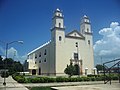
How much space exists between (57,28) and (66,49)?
6.71 m

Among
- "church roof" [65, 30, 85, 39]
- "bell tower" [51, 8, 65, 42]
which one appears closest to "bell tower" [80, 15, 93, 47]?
"church roof" [65, 30, 85, 39]

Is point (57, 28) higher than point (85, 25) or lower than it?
lower

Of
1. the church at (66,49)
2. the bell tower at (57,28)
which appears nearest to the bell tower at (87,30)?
the church at (66,49)

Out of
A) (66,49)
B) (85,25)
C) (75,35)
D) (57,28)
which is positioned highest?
(85,25)

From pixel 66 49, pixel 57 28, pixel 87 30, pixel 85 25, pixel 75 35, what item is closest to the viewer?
pixel 57 28

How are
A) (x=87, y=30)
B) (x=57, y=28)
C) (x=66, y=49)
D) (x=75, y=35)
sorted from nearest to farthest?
(x=57, y=28) < (x=66, y=49) < (x=75, y=35) < (x=87, y=30)

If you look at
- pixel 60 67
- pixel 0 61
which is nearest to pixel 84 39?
pixel 60 67

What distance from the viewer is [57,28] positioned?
55.7m

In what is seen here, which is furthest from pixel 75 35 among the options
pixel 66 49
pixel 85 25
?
pixel 66 49

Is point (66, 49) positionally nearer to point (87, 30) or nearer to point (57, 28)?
point (57, 28)

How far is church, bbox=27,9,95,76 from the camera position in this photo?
54.5 meters

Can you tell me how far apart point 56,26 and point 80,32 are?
11.9 metres

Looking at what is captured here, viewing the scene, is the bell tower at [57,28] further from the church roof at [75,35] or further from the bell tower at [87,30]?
the bell tower at [87,30]

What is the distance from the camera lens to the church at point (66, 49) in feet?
179
